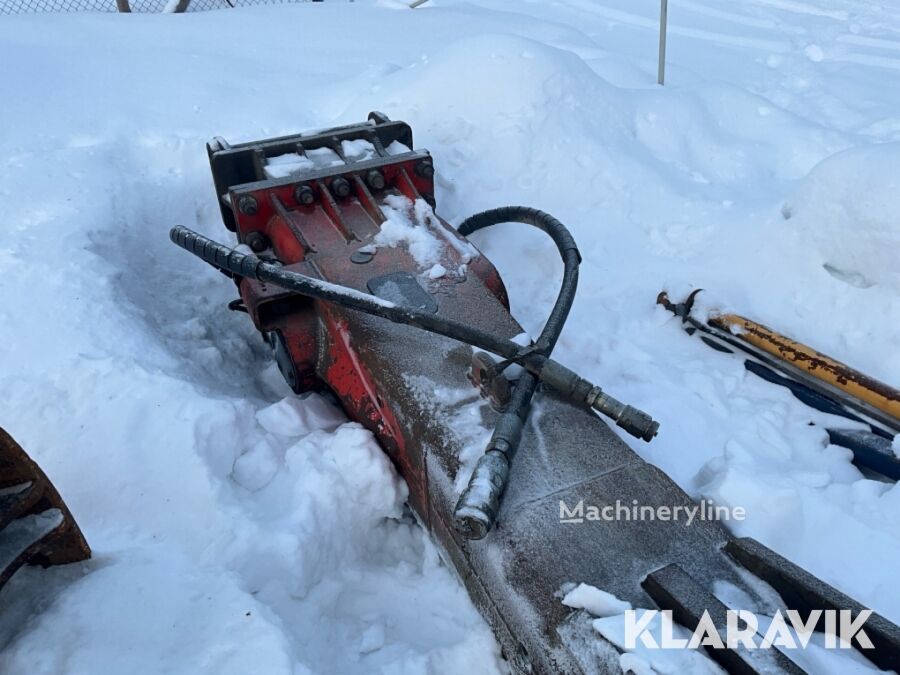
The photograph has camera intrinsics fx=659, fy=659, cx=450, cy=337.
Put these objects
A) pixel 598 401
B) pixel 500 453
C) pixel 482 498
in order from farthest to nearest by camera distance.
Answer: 1. pixel 598 401
2. pixel 500 453
3. pixel 482 498

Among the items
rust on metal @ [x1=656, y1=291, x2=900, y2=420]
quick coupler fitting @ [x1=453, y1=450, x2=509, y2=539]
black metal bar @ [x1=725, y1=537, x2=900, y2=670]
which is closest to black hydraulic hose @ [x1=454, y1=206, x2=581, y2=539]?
quick coupler fitting @ [x1=453, y1=450, x2=509, y2=539]

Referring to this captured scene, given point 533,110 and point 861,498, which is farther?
point 533,110

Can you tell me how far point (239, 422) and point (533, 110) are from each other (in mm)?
2505

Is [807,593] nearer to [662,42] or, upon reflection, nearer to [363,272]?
[363,272]

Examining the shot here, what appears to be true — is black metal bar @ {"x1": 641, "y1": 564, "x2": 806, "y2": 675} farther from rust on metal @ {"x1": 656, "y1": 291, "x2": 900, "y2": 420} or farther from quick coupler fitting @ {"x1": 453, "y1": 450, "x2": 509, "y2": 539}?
rust on metal @ {"x1": 656, "y1": 291, "x2": 900, "y2": 420}

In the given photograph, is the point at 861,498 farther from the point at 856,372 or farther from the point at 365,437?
the point at 365,437

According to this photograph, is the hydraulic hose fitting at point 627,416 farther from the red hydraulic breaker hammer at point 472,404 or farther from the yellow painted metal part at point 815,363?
the yellow painted metal part at point 815,363

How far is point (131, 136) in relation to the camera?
353cm

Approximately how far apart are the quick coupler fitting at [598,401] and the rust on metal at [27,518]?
123 centimetres

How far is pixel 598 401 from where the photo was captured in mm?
1726

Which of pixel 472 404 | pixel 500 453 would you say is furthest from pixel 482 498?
pixel 472 404

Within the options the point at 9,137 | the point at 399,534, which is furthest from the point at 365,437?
the point at 9,137

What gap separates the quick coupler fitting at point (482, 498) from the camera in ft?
4.75

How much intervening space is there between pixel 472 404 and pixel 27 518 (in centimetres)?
110
